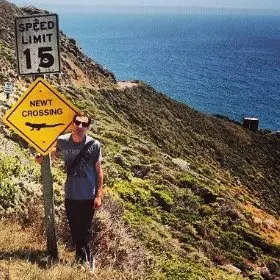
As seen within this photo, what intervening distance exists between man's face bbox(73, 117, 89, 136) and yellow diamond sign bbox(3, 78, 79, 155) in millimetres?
117

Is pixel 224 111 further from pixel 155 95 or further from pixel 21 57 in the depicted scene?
pixel 21 57

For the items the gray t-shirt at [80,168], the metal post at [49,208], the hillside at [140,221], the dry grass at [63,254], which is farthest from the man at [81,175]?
the hillside at [140,221]

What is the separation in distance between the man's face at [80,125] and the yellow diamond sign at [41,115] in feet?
0.39

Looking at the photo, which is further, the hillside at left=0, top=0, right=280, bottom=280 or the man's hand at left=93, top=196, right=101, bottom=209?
the hillside at left=0, top=0, right=280, bottom=280

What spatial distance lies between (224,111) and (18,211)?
→ 89993mm

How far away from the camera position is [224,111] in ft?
316

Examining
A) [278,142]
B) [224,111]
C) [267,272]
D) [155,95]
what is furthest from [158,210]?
[224,111]

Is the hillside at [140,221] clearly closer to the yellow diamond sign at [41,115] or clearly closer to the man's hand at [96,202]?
the man's hand at [96,202]

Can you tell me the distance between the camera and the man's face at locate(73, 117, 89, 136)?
6.63 metres

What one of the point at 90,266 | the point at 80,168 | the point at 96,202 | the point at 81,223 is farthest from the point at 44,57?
the point at 90,266

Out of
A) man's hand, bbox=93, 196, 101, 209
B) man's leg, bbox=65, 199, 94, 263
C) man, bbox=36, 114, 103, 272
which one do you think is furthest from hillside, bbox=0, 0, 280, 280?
man's hand, bbox=93, 196, 101, 209

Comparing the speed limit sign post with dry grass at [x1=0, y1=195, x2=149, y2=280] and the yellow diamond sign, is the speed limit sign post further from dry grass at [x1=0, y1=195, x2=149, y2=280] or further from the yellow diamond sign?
dry grass at [x1=0, y1=195, x2=149, y2=280]

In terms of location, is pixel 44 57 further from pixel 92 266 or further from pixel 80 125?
pixel 92 266

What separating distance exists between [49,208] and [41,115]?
50.4 inches
